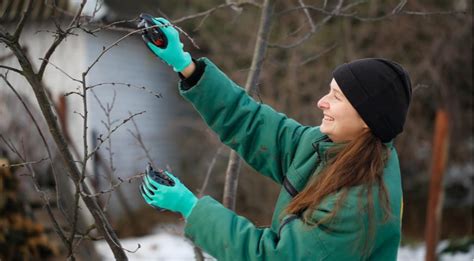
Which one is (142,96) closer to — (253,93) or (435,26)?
(435,26)

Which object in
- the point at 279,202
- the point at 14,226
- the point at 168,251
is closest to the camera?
the point at 279,202

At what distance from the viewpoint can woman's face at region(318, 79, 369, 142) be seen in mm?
1793

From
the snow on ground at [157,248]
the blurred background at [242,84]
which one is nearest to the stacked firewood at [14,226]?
the blurred background at [242,84]

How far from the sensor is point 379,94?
1748 mm

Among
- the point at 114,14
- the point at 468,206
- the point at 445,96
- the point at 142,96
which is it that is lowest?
the point at 468,206

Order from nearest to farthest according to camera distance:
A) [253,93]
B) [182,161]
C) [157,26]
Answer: [157,26], [253,93], [182,161]

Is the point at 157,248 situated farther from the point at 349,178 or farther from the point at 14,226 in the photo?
the point at 349,178

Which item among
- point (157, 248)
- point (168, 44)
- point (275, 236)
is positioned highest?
point (168, 44)

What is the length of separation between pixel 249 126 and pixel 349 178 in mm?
458

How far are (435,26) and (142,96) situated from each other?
444 cm

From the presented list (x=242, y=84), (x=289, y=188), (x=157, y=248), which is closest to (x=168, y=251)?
(x=157, y=248)

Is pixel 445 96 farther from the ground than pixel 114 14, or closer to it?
closer to it

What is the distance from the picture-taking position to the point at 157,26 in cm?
185

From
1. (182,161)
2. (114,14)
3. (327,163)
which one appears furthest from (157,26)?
(182,161)
